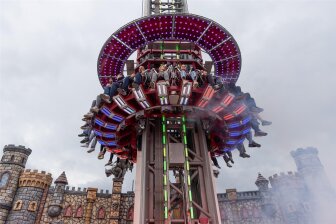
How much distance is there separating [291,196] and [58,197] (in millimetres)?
27262

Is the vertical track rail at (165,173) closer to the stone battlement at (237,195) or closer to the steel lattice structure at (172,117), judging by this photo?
the steel lattice structure at (172,117)

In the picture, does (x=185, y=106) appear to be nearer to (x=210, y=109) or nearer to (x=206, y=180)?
(x=210, y=109)

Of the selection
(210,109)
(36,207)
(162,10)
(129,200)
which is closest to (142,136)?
(210,109)

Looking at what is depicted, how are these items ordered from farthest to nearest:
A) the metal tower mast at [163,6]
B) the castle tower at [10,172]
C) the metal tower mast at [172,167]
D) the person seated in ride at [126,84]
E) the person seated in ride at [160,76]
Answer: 1. the castle tower at [10,172]
2. the metal tower mast at [163,6]
3. the person seated in ride at [126,84]
4. the person seated in ride at [160,76]
5. the metal tower mast at [172,167]

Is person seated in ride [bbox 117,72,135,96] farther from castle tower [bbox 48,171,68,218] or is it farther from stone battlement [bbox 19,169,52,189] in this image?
stone battlement [bbox 19,169,52,189]

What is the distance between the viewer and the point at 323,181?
34312mm

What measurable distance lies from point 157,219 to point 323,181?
3242 cm

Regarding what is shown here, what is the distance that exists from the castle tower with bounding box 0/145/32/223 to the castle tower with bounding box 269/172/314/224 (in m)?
30.7

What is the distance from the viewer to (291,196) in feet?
106

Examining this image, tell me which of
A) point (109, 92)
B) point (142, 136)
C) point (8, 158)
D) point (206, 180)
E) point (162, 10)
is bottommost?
point (206, 180)

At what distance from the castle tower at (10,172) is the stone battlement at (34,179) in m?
0.92

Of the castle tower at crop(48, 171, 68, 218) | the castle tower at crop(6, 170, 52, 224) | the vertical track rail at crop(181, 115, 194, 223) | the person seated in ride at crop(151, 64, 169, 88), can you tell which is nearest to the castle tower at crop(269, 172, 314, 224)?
the castle tower at crop(48, 171, 68, 218)

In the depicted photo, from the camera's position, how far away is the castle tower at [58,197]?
2919 cm

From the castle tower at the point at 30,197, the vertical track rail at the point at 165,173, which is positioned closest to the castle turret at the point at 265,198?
the vertical track rail at the point at 165,173
